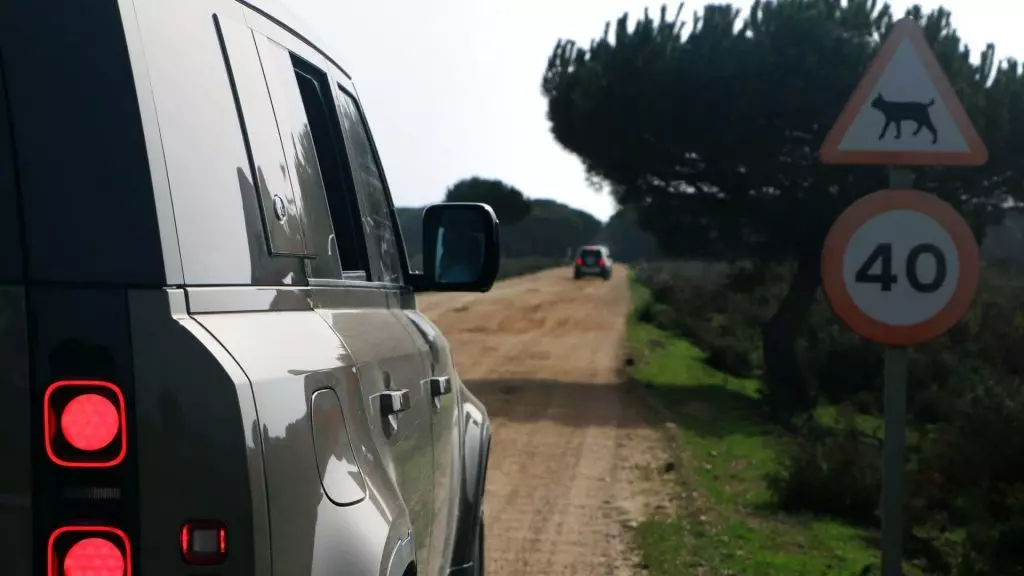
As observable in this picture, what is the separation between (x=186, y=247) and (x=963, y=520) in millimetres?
6979

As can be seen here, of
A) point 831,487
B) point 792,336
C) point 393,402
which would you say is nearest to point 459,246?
point 393,402

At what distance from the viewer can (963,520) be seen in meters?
7.93

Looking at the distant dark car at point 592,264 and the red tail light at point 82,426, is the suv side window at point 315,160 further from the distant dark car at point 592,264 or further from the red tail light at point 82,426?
the distant dark car at point 592,264

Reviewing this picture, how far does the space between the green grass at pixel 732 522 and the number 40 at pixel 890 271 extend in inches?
111

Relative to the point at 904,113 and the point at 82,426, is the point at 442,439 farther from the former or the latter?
the point at 904,113

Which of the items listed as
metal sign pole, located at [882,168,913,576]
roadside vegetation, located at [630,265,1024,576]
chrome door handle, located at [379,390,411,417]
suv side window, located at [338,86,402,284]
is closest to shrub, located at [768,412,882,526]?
roadside vegetation, located at [630,265,1024,576]

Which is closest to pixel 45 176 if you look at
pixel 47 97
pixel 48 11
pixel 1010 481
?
pixel 47 97

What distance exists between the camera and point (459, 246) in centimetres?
429

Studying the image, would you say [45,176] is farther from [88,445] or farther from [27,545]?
[27,545]

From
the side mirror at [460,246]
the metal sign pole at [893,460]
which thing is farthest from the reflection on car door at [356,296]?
the metal sign pole at [893,460]

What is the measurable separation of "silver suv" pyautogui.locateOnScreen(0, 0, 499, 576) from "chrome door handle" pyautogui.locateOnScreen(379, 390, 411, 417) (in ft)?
1.18

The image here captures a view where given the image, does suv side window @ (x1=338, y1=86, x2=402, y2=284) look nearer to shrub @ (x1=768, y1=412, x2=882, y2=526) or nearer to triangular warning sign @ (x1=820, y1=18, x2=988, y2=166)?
triangular warning sign @ (x1=820, y1=18, x2=988, y2=166)

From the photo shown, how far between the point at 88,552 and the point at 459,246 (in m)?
2.56

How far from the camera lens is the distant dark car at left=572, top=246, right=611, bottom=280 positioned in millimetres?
63594
